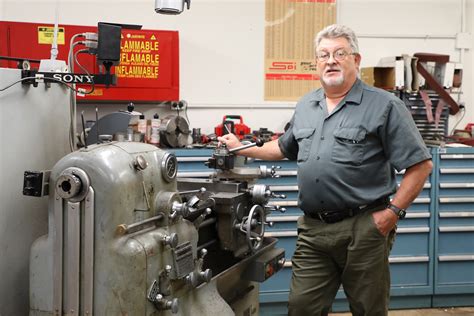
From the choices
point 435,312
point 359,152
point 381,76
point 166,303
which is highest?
point 381,76

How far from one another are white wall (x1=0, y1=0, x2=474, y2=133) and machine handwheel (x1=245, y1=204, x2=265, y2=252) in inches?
68.4

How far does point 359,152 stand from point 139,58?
5.31 feet

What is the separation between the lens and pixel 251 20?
341 centimetres

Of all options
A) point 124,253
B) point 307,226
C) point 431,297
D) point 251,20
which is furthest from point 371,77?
point 124,253

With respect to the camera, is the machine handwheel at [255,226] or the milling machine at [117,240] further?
the machine handwheel at [255,226]

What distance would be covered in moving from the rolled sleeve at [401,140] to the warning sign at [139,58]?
1.59 metres

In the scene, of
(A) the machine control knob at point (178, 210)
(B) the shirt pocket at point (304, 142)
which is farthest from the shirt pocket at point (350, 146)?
(A) the machine control knob at point (178, 210)

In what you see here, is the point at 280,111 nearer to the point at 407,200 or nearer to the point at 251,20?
the point at 251,20

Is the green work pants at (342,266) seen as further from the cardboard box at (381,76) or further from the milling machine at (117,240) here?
the cardboard box at (381,76)

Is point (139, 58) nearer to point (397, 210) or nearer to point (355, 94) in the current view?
point (355, 94)

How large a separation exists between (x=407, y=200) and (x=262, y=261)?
556mm

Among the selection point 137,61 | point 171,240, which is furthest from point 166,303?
point 137,61

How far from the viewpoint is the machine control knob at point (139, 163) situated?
1245 mm

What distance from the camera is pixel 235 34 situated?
3400 mm
